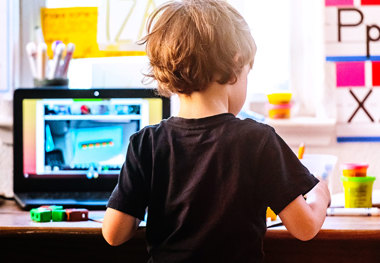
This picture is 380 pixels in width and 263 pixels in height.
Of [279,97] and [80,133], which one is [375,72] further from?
[80,133]

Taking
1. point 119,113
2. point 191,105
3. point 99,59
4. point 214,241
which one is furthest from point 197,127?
point 99,59

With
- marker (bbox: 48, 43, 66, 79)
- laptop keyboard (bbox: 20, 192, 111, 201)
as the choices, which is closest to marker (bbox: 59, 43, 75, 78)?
marker (bbox: 48, 43, 66, 79)

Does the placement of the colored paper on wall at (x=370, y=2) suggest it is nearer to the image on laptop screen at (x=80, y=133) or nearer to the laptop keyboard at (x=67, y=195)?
the image on laptop screen at (x=80, y=133)

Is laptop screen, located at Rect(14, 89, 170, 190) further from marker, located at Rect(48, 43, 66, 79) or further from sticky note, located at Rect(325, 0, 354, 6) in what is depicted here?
sticky note, located at Rect(325, 0, 354, 6)

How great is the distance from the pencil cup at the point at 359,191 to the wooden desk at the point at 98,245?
0.29 feet

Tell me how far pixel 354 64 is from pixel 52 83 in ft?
2.64

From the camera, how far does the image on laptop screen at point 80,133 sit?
62.8 inches

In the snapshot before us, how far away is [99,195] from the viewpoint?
161 cm

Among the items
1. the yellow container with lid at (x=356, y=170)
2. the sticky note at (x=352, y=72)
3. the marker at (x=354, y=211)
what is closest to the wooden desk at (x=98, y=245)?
the marker at (x=354, y=211)

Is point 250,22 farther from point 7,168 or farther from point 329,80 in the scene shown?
→ point 7,168

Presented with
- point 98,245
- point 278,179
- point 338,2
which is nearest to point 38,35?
point 98,245

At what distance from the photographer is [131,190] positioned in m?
1.09

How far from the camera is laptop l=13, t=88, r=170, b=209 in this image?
1595mm

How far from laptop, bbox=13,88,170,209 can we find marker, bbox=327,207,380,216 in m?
0.46
